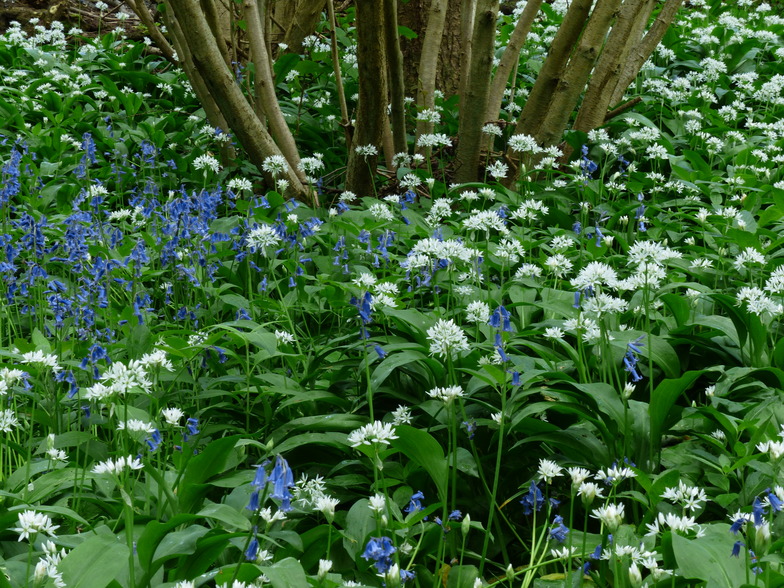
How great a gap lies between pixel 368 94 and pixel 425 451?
10.2ft

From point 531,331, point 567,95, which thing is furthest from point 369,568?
point 567,95

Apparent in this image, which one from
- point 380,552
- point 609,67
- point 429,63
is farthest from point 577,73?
point 380,552

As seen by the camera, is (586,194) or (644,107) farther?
(644,107)

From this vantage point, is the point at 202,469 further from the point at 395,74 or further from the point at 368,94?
the point at 395,74

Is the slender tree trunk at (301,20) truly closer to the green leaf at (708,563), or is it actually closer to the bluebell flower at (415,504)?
the bluebell flower at (415,504)

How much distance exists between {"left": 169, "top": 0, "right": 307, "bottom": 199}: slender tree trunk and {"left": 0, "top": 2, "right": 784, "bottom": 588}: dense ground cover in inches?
12.5

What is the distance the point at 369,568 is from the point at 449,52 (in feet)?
18.1

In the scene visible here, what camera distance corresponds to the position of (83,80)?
22.7 ft

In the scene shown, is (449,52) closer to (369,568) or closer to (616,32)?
(616,32)

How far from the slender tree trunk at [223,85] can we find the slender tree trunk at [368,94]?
1.28ft

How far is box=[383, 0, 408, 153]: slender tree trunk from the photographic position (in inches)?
182

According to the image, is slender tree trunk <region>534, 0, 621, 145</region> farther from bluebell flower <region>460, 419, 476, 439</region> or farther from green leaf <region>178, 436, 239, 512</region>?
green leaf <region>178, 436, 239, 512</region>

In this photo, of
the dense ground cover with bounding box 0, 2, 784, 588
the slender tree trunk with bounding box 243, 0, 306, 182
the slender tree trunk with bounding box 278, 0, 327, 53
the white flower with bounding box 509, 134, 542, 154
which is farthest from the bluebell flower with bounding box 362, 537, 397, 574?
the slender tree trunk with bounding box 278, 0, 327, 53

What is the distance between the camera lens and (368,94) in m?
4.79
